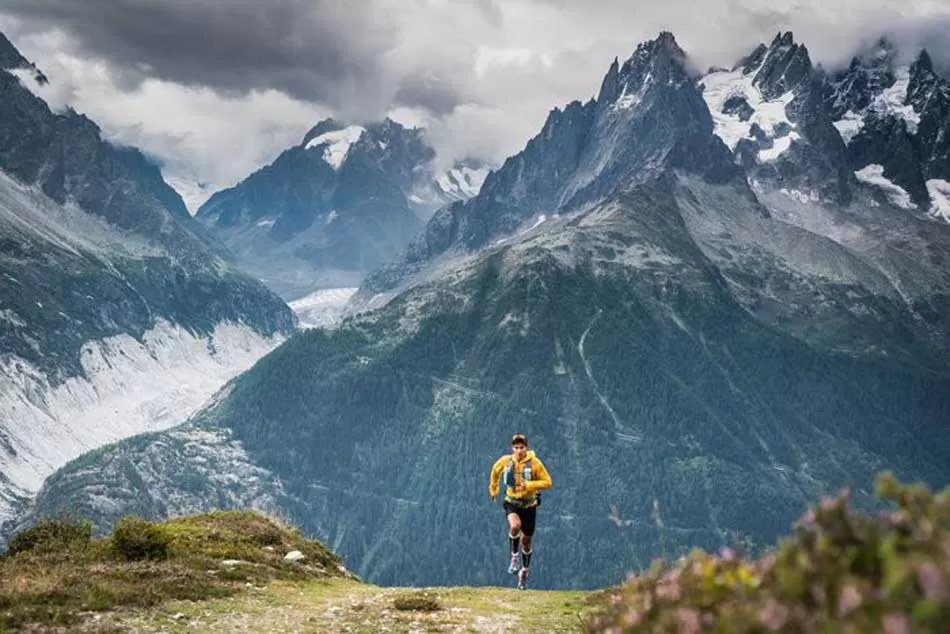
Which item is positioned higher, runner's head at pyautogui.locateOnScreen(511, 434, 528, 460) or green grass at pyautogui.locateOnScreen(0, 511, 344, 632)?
runner's head at pyautogui.locateOnScreen(511, 434, 528, 460)

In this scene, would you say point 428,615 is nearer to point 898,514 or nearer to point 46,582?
point 46,582

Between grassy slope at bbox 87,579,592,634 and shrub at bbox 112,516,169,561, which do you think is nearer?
grassy slope at bbox 87,579,592,634

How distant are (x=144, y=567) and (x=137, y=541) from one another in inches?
77.7

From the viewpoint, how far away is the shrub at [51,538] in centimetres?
2519

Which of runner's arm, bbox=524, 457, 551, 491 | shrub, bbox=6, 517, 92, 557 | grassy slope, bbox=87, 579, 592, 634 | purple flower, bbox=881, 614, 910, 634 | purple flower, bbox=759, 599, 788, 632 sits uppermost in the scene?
runner's arm, bbox=524, 457, 551, 491

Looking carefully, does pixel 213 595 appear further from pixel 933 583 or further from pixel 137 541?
pixel 933 583

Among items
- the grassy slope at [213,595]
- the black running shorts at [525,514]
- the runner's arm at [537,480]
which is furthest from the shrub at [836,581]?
the black running shorts at [525,514]

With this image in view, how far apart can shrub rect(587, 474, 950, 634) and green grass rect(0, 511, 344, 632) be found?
1323cm

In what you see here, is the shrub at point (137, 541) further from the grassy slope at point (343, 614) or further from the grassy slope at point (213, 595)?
the grassy slope at point (343, 614)

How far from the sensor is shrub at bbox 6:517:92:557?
25.2m

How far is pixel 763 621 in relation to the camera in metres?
5.87

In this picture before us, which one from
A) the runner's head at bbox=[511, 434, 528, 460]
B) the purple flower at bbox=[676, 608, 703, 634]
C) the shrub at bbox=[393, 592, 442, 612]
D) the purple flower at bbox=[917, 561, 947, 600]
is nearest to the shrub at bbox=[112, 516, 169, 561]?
the shrub at bbox=[393, 592, 442, 612]

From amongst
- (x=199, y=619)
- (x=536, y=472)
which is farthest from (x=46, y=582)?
(x=536, y=472)

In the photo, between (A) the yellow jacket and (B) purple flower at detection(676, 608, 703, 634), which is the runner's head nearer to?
(A) the yellow jacket
